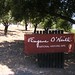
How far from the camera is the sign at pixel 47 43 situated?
11031 mm

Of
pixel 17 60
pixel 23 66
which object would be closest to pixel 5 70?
pixel 23 66

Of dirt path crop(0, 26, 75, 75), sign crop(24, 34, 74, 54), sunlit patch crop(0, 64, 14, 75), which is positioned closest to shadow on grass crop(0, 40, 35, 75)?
dirt path crop(0, 26, 75, 75)

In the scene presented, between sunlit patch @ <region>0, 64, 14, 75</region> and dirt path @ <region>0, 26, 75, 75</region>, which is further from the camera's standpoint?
dirt path @ <region>0, 26, 75, 75</region>

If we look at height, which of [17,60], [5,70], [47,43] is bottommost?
[5,70]

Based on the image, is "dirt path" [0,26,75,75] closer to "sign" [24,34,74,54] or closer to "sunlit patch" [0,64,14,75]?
"sunlit patch" [0,64,14,75]

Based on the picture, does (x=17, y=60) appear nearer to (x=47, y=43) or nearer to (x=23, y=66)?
(x=23, y=66)

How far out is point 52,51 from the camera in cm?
1127

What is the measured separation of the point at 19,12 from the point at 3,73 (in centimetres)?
366

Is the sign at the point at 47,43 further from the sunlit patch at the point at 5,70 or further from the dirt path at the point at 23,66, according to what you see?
the sunlit patch at the point at 5,70

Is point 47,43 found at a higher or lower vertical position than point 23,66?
higher

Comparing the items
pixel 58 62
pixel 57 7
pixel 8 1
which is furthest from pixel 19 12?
pixel 58 62

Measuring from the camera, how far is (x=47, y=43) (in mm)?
11172

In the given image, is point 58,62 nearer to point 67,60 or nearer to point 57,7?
point 67,60

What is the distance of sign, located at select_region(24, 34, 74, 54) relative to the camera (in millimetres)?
11031
